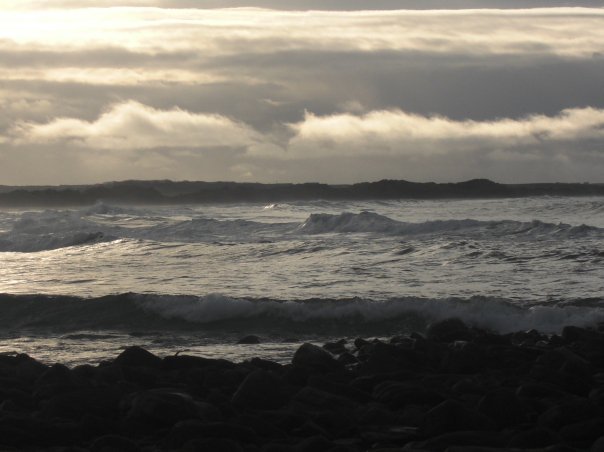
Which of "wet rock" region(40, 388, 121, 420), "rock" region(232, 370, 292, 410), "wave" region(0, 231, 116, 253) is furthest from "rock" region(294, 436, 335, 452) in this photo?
"wave" region(0, 231, 116, 253)

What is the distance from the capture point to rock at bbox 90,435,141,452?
739cm

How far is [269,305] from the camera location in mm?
15406

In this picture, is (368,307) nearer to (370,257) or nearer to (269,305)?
(269,305)

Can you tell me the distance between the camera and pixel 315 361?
10.3 m

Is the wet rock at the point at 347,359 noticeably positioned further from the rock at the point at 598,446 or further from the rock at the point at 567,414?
the rock at the point at 598,446

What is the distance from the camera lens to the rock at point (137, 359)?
10.5 meters

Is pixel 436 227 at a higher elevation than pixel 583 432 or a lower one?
higher

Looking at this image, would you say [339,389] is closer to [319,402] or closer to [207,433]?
[319,402]

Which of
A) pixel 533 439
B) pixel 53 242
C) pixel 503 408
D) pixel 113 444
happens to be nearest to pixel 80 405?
pixel 113 444

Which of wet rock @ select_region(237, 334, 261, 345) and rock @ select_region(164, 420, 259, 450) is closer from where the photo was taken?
rock @ select_region(164, 420, 259, 450)

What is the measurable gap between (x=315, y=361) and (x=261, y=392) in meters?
1.52

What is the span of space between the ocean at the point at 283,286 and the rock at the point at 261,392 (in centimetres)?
262

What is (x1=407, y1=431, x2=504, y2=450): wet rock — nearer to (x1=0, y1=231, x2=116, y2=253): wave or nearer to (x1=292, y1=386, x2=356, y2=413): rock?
(x1=292, y1=386, x2=356, y2=413): rock

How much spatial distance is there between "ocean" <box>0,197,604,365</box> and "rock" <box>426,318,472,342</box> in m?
1.31
